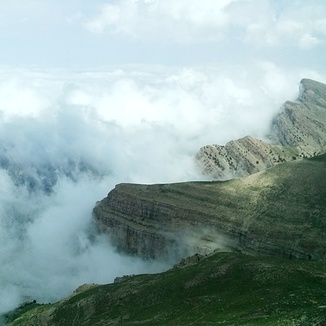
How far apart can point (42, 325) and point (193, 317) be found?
7912 cm

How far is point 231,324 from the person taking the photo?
123312 millimetres

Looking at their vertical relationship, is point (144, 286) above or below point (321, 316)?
above

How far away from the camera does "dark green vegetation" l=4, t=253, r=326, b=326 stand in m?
125

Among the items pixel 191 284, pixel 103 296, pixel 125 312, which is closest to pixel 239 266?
pixel 191 284

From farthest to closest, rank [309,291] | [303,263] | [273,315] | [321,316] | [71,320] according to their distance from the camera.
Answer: [71,320] < [303,263] < [309,291] < [273,315] < [321,316]

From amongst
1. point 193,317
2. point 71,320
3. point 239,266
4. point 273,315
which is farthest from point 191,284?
point 273,315

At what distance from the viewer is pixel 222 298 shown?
511 ft

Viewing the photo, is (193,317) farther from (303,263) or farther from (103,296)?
(103,296)

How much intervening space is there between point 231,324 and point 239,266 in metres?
58.2

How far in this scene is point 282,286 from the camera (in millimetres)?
149875

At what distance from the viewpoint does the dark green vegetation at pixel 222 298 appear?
409ft

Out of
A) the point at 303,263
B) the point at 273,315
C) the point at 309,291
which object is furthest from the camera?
the point at 303,263

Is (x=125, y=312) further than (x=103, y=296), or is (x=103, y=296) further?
(x=103, y=296)

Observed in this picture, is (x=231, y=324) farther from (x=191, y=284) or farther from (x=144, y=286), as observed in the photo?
(x=144, y=286)
